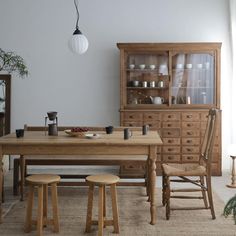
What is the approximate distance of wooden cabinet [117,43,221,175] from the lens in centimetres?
620

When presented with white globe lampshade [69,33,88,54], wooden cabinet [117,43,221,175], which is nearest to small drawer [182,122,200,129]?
wooden cabinet [117,43,221,175]

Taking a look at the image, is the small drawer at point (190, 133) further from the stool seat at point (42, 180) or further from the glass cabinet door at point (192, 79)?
the stool seat at point (42, 180)

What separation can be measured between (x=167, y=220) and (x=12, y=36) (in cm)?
430

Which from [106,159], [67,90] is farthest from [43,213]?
[67,90]

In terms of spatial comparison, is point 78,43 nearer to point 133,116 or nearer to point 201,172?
point 133,116

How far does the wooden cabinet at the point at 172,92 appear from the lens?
620cm

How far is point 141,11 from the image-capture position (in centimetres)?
668

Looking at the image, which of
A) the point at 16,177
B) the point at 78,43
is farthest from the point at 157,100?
the point at 16,177

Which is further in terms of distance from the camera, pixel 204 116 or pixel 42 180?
pixel 204 116

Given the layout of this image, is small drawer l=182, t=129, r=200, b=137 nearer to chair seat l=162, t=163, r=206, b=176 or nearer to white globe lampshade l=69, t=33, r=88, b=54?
chair seat l=162, t=163, r=206, b=176

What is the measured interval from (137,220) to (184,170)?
2.46 ft

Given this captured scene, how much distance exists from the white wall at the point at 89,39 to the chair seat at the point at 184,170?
2530 mm

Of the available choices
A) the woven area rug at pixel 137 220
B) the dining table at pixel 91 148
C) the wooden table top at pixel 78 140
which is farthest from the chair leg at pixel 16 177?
the dining table at pixel 91 148

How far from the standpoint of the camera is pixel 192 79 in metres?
6.41
